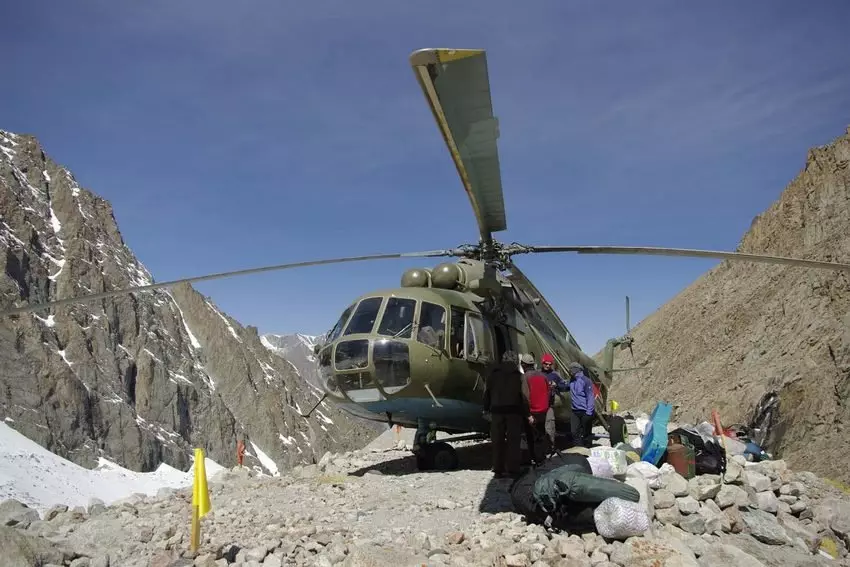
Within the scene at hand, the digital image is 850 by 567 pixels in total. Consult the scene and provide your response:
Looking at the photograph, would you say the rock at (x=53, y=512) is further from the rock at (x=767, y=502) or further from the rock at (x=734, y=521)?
the rock at (x=767, y=502)

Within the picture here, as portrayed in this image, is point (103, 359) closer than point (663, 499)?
No

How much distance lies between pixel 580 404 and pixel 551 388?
93 centimetres

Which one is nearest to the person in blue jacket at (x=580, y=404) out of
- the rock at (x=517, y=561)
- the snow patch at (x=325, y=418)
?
the rock at (x=517, y=561)

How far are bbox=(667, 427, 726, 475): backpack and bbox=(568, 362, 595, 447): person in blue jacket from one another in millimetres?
1523

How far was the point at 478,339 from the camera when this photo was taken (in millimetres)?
8781

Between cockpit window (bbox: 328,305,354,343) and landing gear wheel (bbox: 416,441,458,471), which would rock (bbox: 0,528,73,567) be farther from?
landing gear wheel (bbox: 416,441,458,471)

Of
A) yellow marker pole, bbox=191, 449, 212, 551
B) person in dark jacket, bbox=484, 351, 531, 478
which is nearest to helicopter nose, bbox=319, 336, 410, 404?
person in dark jacket, bbox=484, 351, 531, 478

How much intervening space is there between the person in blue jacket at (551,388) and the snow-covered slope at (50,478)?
142 ft

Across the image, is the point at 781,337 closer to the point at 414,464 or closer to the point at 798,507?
the point at 798,507

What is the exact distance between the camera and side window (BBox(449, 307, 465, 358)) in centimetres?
845

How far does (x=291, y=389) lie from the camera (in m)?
156

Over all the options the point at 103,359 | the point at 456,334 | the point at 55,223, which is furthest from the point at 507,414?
the point at 55,223

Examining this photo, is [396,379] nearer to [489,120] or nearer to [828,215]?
[489,120]

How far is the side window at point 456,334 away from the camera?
8.45m
